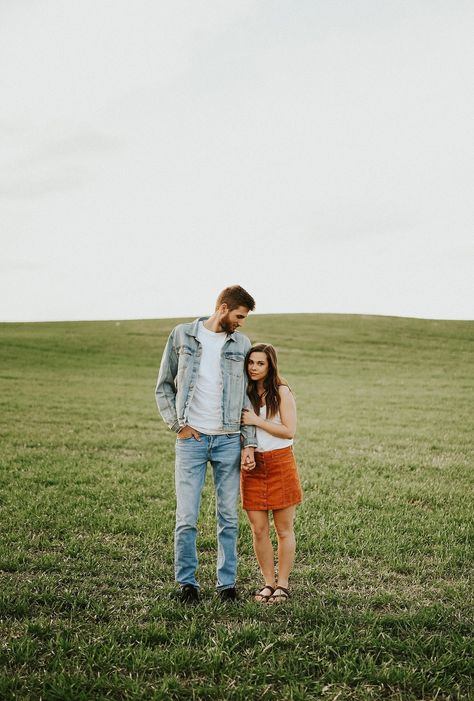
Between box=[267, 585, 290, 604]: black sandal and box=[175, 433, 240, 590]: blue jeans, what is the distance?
1.34 feet

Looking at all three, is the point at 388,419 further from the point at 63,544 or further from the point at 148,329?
the point at 148,329

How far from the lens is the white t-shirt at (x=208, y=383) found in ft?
18.8

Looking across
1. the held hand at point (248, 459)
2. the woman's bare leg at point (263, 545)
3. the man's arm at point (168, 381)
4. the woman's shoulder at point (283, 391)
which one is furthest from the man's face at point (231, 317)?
the woman's bare leg at point (263, 545)

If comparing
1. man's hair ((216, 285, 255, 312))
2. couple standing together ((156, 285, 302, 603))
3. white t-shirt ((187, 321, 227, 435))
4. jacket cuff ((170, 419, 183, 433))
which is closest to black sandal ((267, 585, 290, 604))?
couple standing together ((156, 285, 302, 603))

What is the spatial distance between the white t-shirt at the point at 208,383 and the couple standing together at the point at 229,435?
0.03 ft

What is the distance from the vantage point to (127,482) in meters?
10.1

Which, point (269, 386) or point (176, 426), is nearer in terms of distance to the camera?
point (176, 426)

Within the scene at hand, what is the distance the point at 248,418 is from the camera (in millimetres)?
5734

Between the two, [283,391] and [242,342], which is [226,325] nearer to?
[242,342]

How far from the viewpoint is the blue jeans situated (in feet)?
18.2

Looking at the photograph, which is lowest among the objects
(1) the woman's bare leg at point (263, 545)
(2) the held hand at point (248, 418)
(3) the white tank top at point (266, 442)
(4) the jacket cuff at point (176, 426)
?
(1) the woman's bare leg at point (263, 545)

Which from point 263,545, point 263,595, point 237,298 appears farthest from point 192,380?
point 263,595

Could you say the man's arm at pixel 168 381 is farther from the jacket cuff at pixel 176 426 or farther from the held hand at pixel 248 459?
the held hand at pixel 248 459

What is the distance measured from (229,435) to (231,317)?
3.89ft
